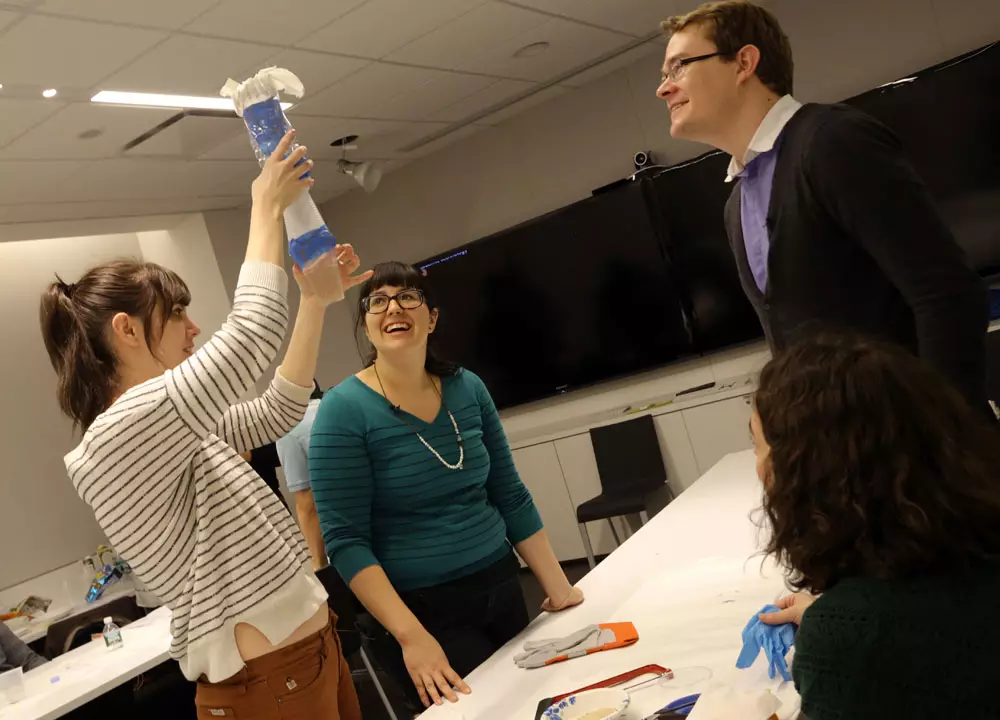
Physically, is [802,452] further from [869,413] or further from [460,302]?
[460,302]

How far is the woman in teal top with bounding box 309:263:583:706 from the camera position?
1755mm

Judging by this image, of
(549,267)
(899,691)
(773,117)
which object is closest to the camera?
(899,691)

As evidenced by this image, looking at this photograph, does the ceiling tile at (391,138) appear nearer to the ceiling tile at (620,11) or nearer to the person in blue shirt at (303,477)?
the ceiling tile at (620,11)

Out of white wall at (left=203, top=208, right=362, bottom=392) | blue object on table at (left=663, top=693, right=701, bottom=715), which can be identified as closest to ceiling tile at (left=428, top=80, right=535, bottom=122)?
white wall at (left=203, top=208, right=362, bottom=392)

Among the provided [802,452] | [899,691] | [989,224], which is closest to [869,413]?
[802,452]

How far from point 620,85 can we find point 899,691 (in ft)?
14.9

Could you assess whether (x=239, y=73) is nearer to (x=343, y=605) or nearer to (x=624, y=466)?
(x=343, y=605)

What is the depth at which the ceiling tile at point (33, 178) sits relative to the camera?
375 cm

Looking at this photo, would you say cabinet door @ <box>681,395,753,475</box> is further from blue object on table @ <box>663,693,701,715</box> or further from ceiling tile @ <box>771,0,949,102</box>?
blue object on table @ <box>663,693,701,715</box>

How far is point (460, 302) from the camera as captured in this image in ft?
18.1

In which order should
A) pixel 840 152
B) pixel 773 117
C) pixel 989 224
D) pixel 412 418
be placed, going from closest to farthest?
pixel 840 152 → pixel 773 117 → pixel 412 418 → pixel 989 224

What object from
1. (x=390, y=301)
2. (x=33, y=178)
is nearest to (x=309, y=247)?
(x=390, y=301)

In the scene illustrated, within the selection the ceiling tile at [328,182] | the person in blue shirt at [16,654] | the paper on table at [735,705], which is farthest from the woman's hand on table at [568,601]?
the ceiling tile at [328,182]

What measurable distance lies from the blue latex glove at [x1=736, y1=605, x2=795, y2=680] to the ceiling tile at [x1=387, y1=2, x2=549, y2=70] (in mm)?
2788
